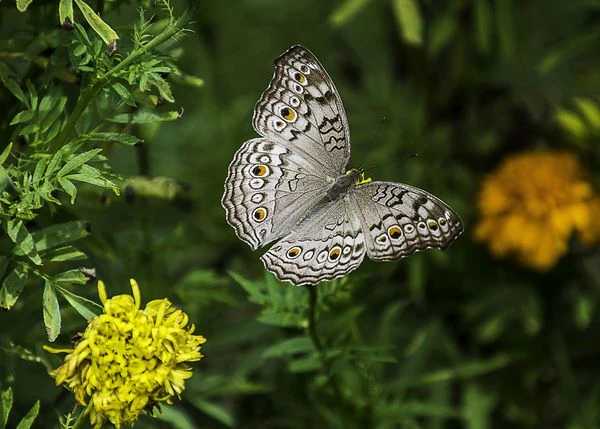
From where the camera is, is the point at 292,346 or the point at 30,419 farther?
the point at 292,346

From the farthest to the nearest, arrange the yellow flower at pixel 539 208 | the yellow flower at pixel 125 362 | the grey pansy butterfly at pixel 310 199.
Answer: the yellow flower at pixel 539 208 < the grey pansy butterfly at pixel 310 199 < the yellow flower at pixel 125 362

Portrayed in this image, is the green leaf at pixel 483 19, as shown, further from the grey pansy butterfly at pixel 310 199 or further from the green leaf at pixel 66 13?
the green leaf at pixel 66 13

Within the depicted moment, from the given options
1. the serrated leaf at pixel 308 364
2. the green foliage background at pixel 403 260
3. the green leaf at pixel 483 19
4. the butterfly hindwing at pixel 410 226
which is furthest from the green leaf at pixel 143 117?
the green leaf at pixel 483 19

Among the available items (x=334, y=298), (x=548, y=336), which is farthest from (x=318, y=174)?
(x=548, y=336)

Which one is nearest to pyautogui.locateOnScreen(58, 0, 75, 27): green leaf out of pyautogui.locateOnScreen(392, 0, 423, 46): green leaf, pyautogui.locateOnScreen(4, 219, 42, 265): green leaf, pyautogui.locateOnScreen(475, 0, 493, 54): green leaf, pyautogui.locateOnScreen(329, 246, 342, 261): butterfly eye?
pyautogui.locateOnScreen(4, 219, 42, 265): green leaf

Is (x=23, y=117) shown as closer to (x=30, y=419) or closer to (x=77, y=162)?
(x=77, y=162)

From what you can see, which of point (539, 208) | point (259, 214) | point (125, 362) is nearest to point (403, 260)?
point (539, 208)
